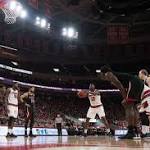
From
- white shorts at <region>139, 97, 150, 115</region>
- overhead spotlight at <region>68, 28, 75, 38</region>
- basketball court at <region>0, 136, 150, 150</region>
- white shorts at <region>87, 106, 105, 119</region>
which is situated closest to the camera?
basketball court at <region>0, 136, 150, 150</region>

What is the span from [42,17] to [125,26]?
8190 mm

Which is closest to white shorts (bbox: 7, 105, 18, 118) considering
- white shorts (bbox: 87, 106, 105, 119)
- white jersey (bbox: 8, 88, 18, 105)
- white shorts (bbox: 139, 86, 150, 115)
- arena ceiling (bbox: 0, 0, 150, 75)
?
white jersey (bbox: 8, 88, 18, 105)

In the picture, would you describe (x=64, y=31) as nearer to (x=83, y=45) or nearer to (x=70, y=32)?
(x=70, y=32)

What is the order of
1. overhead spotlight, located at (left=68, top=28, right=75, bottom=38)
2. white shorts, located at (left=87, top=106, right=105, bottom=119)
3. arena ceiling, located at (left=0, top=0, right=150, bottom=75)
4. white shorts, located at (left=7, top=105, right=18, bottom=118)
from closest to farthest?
white shorts, located at (left=7, top=105, right=18, bottom=118) → white shorts, located at (left=87, top=106, right=105, bottom=119) → arena ceiling, located at (left=0, top=0, right=150, bottom=75) → overhead spotlight, located at (left=68, top=28, right=75, bottom=38)

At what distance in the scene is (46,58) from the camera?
37.8m

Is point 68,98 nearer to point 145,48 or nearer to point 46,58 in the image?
point 46,58

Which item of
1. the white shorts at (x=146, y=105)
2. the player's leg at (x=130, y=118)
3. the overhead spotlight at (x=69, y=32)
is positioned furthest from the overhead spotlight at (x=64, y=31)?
the white shorts at (x=146, y=105)

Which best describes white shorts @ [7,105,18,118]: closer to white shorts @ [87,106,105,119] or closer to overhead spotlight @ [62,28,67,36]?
white shorts @ [87,106,105,119]

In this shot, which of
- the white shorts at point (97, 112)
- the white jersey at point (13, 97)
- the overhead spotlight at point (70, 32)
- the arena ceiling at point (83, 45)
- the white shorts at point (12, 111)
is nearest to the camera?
the white shorts at point (12, 111)

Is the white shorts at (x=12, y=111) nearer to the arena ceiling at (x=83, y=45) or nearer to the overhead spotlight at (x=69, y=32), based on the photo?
the arena ceiling at (x=83, y=45)

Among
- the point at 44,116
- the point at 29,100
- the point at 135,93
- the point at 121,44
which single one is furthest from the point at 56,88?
the point at 135,93

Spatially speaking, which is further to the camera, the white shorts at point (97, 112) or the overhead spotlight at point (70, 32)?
the overhead spotlight at point (70, 32)

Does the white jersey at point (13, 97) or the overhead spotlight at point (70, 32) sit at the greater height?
the overhead spotlight at point (70, 32)

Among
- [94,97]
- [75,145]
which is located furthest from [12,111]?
[75,145]
